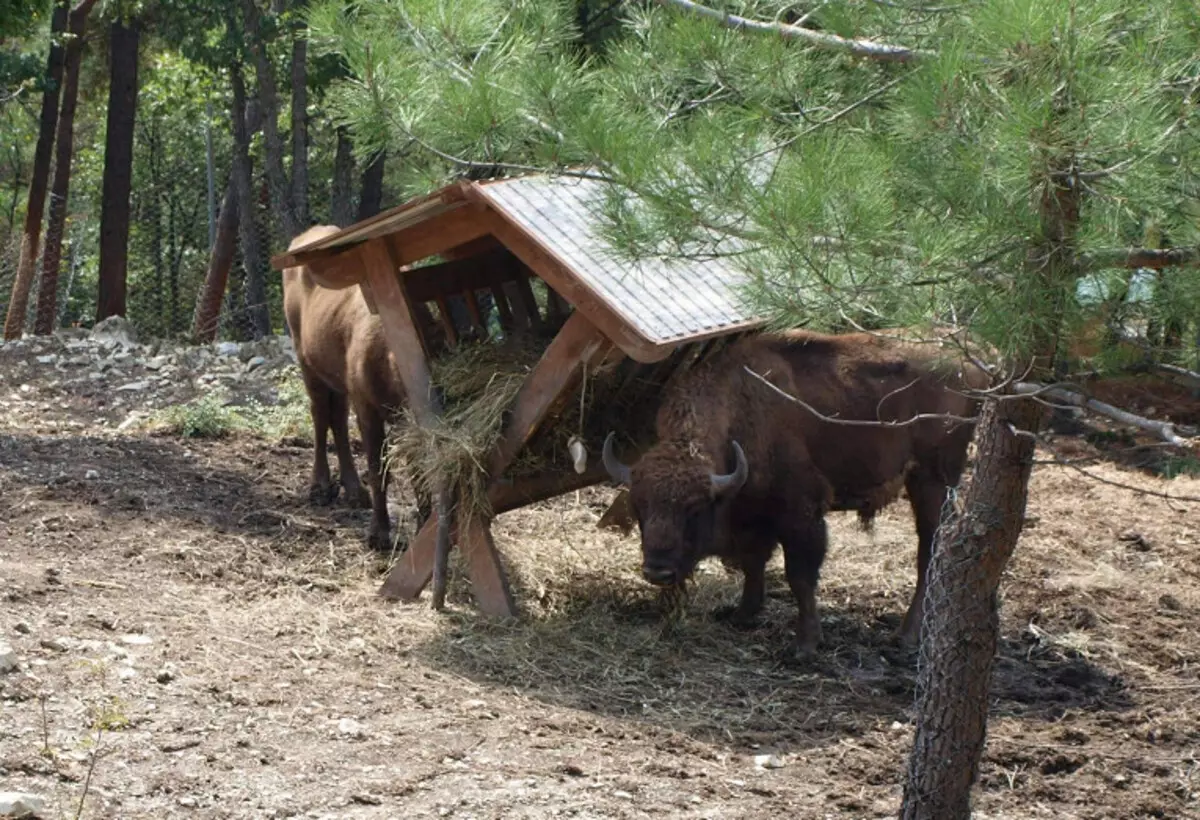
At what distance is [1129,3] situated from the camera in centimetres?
374

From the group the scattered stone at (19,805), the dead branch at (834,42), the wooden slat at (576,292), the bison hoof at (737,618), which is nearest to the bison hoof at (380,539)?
the bison hoof at (737,618)

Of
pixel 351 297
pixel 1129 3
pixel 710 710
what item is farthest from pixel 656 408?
pixel 1129 3

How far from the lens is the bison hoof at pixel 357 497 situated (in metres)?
10.3

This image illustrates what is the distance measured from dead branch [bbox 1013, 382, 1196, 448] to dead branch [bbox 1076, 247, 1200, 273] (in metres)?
0.34

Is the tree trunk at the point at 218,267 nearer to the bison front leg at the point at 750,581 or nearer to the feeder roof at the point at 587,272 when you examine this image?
the feeder roof at the point at 587,272

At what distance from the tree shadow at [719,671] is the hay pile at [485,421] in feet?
2.48

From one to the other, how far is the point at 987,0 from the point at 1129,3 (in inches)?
16.5

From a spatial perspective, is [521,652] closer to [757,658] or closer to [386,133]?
[757,658]

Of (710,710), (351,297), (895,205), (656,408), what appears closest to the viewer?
(895,205)

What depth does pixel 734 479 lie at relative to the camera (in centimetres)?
726

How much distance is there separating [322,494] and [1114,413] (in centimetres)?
723

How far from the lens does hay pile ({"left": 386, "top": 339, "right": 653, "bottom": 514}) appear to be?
758cm

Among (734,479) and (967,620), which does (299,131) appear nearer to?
(734,479)

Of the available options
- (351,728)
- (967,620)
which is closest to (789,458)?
(351,728)
